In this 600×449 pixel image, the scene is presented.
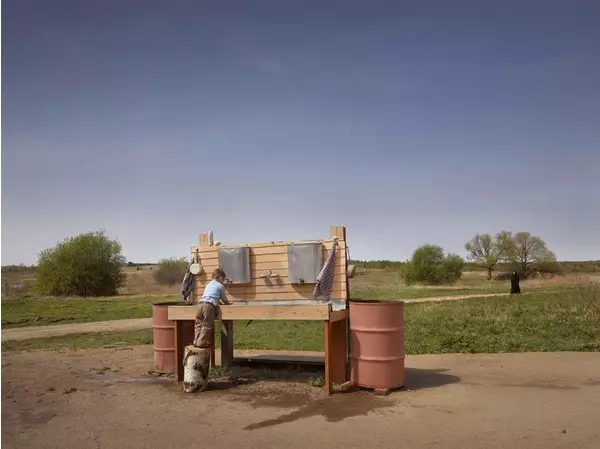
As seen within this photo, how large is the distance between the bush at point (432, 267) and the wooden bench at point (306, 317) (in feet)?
193

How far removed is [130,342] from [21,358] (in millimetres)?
3617

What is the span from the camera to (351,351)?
852 cm

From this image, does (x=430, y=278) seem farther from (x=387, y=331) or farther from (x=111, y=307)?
(x=387, y=331)

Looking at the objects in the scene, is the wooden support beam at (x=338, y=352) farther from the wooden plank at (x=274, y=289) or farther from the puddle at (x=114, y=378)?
the puddle at (x=114, y=378)

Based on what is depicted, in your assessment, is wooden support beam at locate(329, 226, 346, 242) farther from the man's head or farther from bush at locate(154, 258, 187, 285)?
bush at locate(154, 258, 187, 285)

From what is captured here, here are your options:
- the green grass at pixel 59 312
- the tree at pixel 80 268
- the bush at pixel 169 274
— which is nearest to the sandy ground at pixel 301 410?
the green grass at pixel 59 312

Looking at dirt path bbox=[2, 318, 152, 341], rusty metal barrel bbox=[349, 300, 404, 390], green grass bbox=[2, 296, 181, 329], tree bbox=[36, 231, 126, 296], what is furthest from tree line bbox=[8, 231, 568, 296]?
rusty metal barrel bbox=[349, 300, 404, 390]

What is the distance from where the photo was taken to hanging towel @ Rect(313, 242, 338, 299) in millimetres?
8812

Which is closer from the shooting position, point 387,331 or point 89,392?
point 387,331

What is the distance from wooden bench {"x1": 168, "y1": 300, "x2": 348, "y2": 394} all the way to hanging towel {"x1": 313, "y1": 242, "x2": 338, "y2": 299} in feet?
0.61

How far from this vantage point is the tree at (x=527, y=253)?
73.5 meters

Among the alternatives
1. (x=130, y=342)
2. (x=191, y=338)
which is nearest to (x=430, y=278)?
(x=130, y=342)

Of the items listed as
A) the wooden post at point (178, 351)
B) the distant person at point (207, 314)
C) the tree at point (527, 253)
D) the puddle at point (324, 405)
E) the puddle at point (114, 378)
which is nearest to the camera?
the puddle at point (324, 405)

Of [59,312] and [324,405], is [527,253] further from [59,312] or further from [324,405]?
[324,405]
